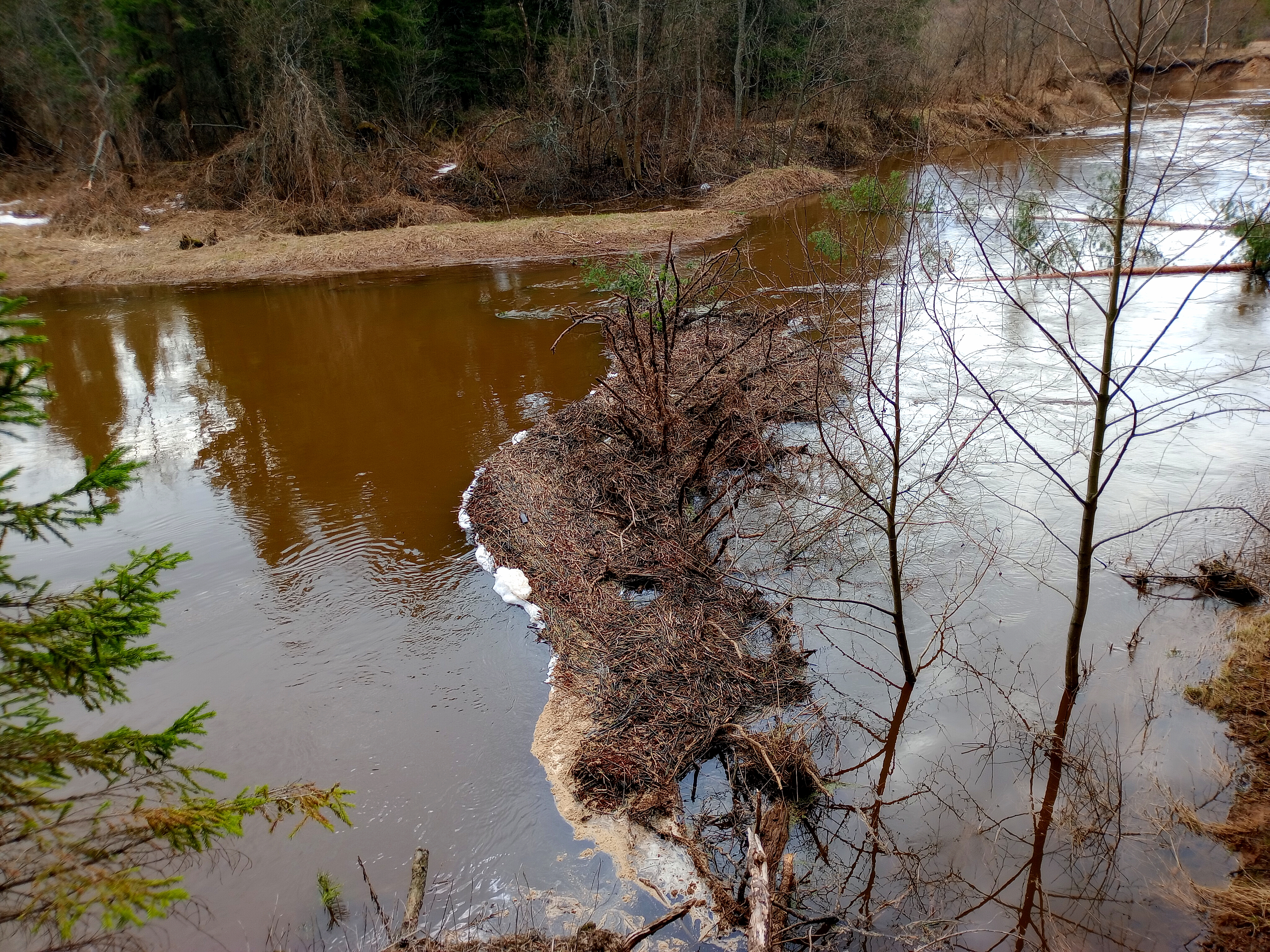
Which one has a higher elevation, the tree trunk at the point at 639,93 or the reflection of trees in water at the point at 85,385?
the tree trunk at the point at 639,93

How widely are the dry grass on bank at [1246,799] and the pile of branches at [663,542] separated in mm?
2033

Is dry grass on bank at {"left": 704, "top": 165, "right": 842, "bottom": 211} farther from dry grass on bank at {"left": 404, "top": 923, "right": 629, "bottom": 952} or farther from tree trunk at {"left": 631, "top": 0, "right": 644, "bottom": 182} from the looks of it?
dry grass on bank at {"left": 404, "top": 923, "right": 629, "bottom": 952}

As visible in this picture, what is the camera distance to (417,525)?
8250mm

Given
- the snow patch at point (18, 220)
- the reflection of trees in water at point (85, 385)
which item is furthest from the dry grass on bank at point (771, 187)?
the snow patch at point (18, 220)

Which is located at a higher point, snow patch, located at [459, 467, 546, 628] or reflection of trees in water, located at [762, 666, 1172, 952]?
snow patch, located at [459, 467, 546, 628]

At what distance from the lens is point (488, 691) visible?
19.5ft

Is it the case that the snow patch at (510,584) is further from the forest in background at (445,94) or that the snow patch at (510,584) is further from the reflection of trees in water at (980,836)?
the forest in background at (445,94)

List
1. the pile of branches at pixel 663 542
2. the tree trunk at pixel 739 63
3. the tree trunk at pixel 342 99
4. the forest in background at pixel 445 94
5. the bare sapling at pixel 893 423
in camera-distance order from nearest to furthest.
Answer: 1. the bare sapling at pixel 893 423
2. the pile of branches at pixel 663 542
3. the forest in background at pixel 445 94
4. the tree trunk at pixel 342 99
5. the tree trunk at pixel 739 63

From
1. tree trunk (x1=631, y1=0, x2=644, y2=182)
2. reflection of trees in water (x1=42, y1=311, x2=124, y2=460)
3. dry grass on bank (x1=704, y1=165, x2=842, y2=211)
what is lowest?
reflection of trees in water (x1=42, y1=311, x2=124, y2=460)

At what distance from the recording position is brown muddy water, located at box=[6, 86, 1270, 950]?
14.2ft

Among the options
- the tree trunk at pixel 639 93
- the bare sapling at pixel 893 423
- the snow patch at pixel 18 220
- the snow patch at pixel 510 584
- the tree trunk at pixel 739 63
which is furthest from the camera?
the tree trunk at pixel 739 63

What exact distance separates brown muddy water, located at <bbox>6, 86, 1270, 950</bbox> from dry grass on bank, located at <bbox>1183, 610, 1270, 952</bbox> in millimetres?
110

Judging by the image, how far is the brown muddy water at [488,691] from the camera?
170 inches

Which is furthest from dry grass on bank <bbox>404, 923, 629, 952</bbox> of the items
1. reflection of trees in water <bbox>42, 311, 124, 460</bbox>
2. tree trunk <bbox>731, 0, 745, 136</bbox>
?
tree trunk <bbox>731, 0, 745, 136</bbox>
